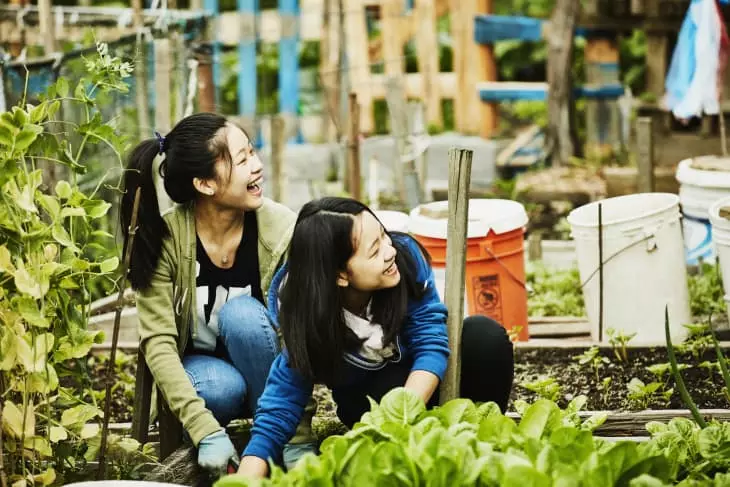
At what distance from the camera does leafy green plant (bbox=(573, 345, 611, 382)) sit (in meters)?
4.52

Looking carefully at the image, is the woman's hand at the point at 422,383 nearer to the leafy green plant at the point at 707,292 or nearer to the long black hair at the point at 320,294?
the long black hair at the point at 320,294

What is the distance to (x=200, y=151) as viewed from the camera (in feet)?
11.8

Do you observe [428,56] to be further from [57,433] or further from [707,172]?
[57,433]

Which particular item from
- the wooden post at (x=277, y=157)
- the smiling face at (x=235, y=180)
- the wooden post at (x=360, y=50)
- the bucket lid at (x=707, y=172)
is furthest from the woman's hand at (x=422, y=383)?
the wooden post at (x=360, y=50)

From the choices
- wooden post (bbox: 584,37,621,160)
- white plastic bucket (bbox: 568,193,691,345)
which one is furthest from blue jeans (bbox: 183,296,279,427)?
wooden post (bbox: 584,37,621,160)

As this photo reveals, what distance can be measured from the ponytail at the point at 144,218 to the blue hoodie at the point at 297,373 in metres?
0.44

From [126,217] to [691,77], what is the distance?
465cm

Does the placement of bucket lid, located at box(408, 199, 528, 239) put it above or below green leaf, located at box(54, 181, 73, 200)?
below

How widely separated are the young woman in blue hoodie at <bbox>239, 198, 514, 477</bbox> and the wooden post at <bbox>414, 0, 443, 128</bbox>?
690 centimetres

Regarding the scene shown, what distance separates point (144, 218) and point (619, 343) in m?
2.09

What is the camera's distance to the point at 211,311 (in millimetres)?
3668

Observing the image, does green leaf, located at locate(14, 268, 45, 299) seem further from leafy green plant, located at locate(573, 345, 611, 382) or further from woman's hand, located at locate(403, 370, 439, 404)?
leafy green plant, located at locate(573, 345, 611, 382)

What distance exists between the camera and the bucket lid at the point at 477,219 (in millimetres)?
4910

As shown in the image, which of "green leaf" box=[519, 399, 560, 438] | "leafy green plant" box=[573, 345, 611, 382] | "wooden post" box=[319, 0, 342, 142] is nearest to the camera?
"green leaf" box=[519, 399, 560, 438]
